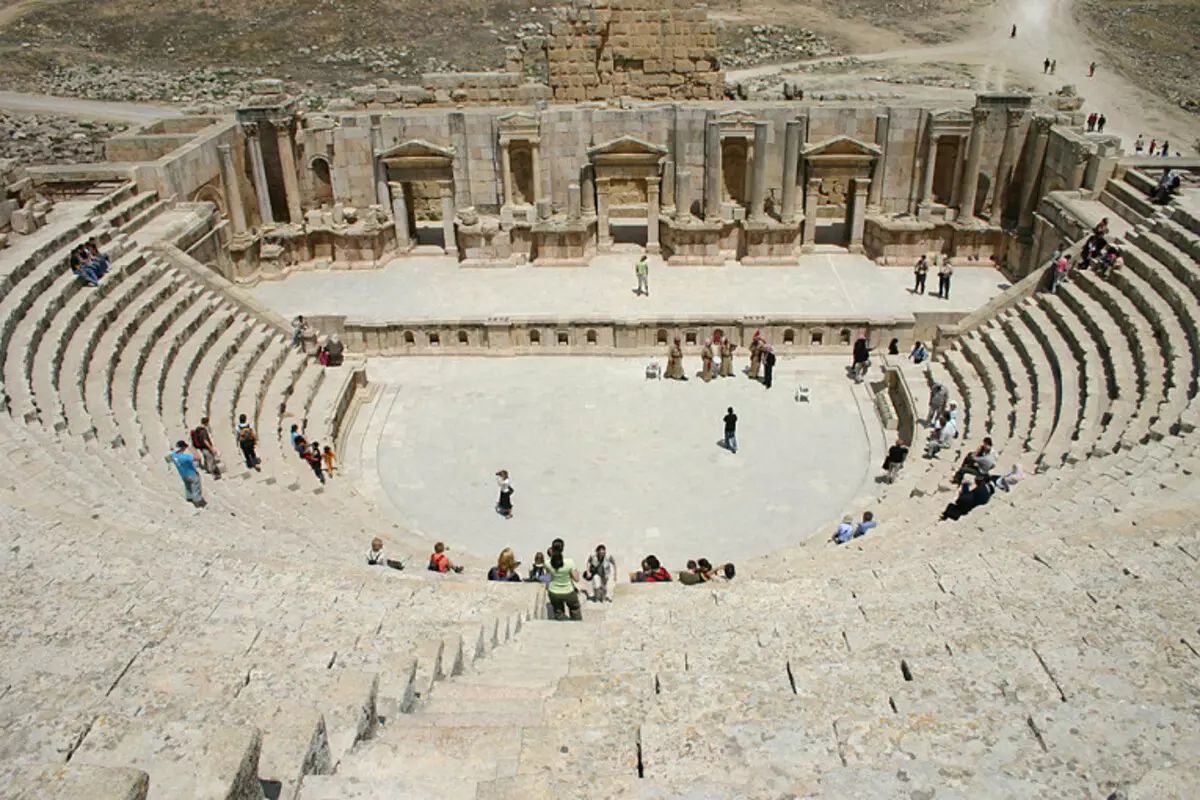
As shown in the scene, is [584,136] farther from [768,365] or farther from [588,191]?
[768,365]

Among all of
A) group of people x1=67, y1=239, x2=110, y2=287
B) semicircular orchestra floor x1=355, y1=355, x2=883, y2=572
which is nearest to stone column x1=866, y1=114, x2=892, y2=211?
semicircular orchestra floor x1=355, y1=355, x2=883, y2=572

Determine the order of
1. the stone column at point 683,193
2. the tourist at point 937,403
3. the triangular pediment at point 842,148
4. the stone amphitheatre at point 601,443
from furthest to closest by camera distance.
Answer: the stone column at point 683,193 < the triangular pediment at point 842,148 < the tourist at point 937,403 < the stone amphitheatre at point 601,443

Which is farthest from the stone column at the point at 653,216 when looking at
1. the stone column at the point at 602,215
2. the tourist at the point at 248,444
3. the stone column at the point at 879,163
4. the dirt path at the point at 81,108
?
the dirt path at the point at 81,108

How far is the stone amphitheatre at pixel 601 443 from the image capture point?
20.4 ft

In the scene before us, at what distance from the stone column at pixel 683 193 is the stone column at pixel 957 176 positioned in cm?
705

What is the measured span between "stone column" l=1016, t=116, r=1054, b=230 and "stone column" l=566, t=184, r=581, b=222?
38.0 feet

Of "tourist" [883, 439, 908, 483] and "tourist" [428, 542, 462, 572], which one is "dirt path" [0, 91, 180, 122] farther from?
"tourist" [883, 439, 908, 483]

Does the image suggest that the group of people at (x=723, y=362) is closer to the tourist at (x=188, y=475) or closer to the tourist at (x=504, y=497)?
the tourist at (x=504, y=497)

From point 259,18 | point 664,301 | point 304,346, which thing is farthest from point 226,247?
point 259,18

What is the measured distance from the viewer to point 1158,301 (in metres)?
17.5

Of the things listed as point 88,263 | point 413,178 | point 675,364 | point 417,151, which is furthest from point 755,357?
point 88,263

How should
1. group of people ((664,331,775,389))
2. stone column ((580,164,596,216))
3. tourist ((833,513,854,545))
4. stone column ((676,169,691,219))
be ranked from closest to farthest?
tourist ((833,513,854,545)) < group of people ((664,331,775,389)) < stone column ((676,169,691,219)) < stone column ((580,164,596,216))

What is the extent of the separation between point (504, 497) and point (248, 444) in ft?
13.8

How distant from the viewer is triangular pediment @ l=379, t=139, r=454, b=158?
26.0 meters
